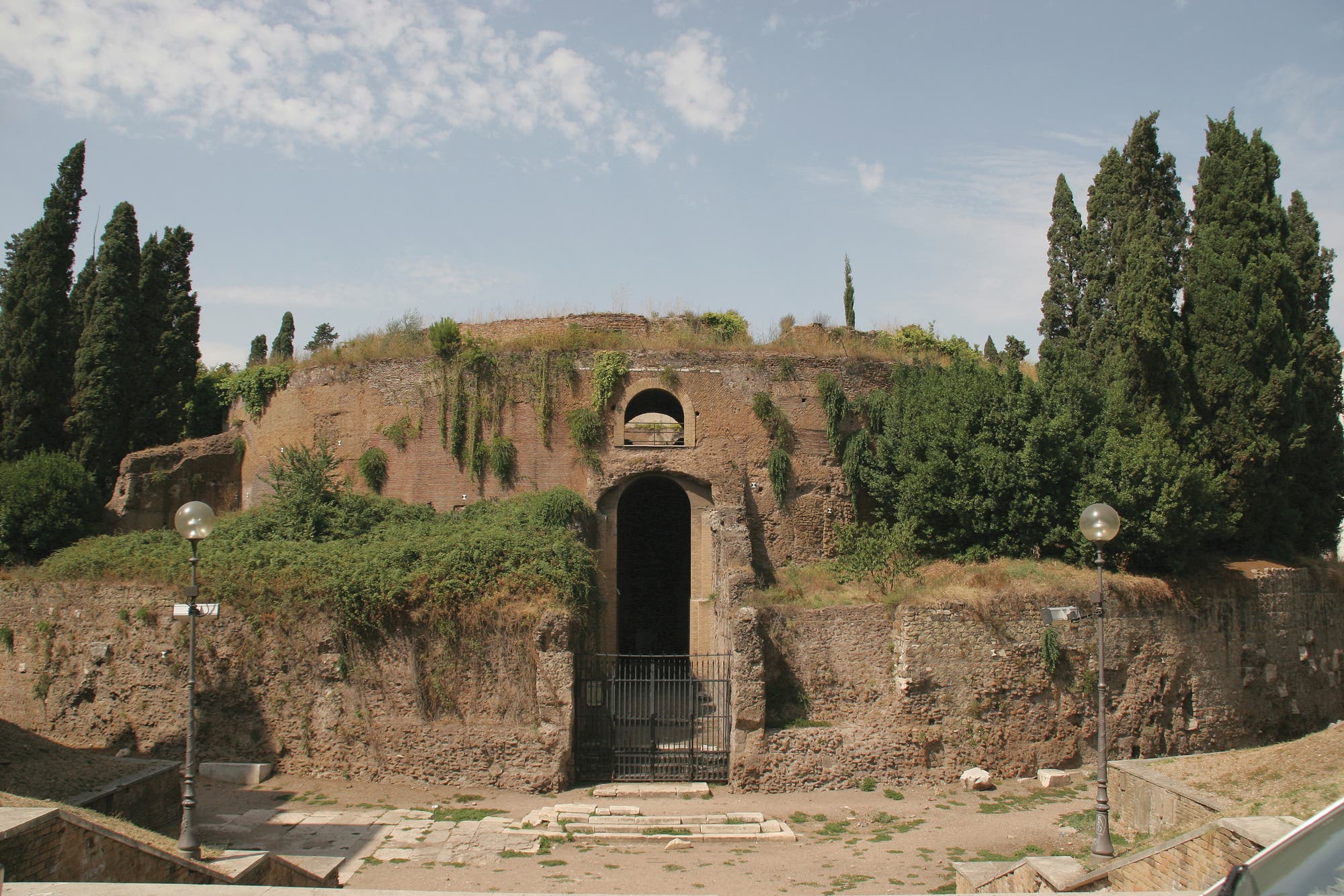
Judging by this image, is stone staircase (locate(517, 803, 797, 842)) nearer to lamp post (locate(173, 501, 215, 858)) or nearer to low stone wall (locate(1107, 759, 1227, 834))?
low stone wall (locate(1107, 759, 1227, 834))

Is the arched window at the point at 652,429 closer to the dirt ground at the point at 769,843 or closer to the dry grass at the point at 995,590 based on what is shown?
the dry grass at the point at 995,590

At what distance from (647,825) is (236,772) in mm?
6370

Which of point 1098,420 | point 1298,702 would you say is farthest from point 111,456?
point 1298,702

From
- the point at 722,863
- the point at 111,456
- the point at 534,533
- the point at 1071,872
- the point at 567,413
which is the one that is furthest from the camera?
the point at 111,456

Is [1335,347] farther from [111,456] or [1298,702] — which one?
[111,456]

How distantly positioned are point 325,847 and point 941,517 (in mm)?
11056

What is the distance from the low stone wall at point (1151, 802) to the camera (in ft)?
31.8

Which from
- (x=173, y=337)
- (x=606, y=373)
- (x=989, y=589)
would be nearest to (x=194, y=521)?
(x=606, y=373)

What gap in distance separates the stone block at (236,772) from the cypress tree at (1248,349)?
17.5 metres

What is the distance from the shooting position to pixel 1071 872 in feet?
28.6

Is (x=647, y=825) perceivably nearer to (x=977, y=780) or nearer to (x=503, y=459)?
(x=977, y=780)

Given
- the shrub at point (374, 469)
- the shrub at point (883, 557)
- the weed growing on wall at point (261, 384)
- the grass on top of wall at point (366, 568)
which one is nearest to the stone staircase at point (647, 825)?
the grass on top of wall at point (366, 568)

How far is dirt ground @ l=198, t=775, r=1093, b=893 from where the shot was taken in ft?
34.7

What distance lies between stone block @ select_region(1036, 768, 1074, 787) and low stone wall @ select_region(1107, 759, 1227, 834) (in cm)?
196
